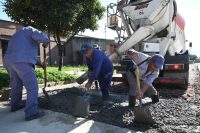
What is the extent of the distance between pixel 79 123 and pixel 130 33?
15.5ft

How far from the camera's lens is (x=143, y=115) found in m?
4.82

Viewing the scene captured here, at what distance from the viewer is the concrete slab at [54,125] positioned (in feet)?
15.2

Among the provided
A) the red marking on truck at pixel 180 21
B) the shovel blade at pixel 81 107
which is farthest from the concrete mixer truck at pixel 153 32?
the shovel blade at pixel 81 107

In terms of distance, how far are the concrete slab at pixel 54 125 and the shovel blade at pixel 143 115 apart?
39 centimetres

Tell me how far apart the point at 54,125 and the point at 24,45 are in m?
1.54

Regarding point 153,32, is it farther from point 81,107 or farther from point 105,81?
point 81,107

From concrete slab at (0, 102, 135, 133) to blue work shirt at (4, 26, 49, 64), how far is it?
1052mm

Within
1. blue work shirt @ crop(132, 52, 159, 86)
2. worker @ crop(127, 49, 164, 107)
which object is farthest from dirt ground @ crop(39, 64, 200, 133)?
blue work shirt @ crop(132, 52, 159, 86)

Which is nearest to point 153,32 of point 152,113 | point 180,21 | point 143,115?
point 180,21

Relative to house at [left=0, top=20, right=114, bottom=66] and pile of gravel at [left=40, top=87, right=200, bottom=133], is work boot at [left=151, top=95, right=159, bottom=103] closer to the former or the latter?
pile of gravel at [left=40, top=87, right=200, bottom=133]

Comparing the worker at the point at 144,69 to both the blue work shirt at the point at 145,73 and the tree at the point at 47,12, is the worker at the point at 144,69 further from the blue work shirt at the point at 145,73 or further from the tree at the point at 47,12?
the tree at the point at 47,12

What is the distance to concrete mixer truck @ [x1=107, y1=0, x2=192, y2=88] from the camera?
325 inches

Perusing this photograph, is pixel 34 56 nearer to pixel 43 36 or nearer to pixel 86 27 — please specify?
pixel 43 36

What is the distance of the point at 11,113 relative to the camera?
5816 mm
